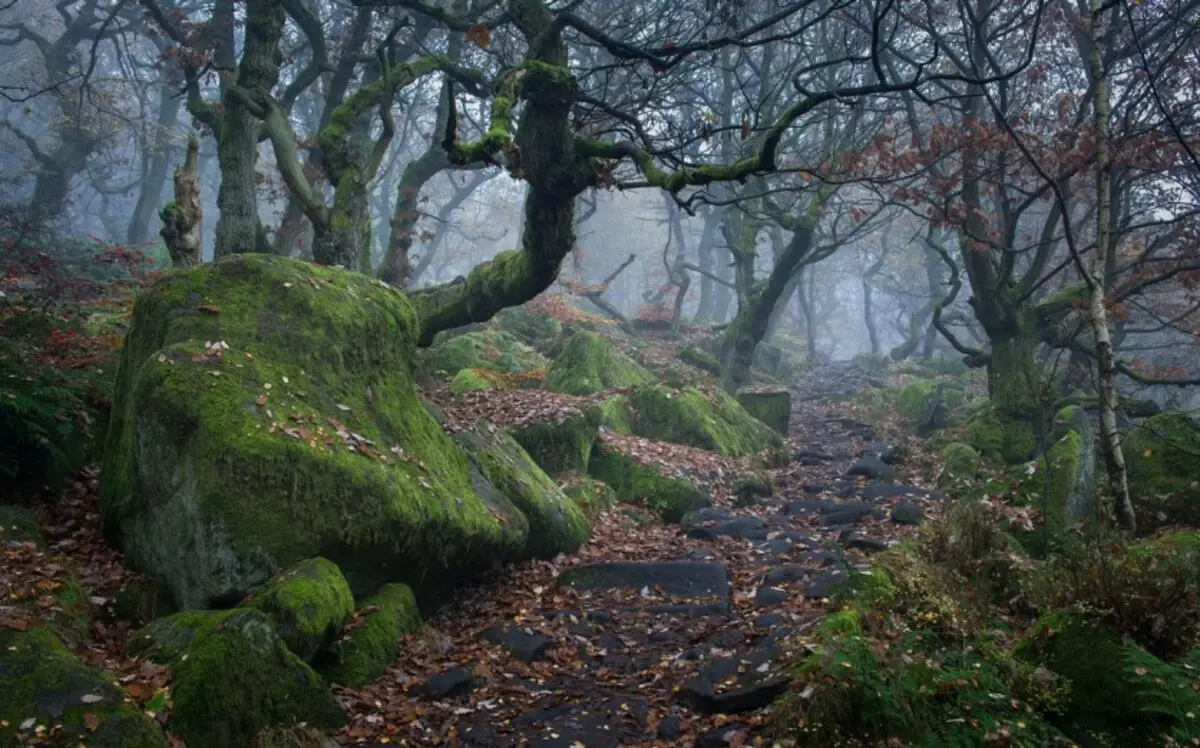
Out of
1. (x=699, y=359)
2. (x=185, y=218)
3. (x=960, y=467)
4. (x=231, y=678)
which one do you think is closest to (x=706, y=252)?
(x=699, y=359)

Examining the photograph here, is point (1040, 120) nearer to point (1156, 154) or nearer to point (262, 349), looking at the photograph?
point (1156, 154)

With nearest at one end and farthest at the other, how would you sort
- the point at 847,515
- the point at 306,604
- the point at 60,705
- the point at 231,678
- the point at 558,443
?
the point at 60,705
the point at 231,678
the point at 306,604
the point at 847,515
the point at 558,443

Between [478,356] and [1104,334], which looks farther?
[478,356]

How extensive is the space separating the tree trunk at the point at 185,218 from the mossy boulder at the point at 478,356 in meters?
5.24

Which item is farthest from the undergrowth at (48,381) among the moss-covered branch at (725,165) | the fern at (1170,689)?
the fern at (1170,689)

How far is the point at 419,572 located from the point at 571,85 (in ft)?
19.9

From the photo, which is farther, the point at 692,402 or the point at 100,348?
the point at 692,402

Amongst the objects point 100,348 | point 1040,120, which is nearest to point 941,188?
point 1040,120

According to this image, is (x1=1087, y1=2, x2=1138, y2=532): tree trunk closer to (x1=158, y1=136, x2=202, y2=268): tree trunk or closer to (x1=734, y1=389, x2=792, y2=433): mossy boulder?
(x1=734, y1=389, x2=792, y2=433): mossy boulder

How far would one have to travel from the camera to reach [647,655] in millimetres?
6285

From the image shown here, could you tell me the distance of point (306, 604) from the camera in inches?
209

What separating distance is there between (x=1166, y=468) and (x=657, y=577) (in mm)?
6168

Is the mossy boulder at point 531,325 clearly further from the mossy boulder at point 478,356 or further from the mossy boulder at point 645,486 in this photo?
the mossy boulder at point 645,486

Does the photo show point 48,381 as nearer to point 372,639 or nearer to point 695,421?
point 372,639
